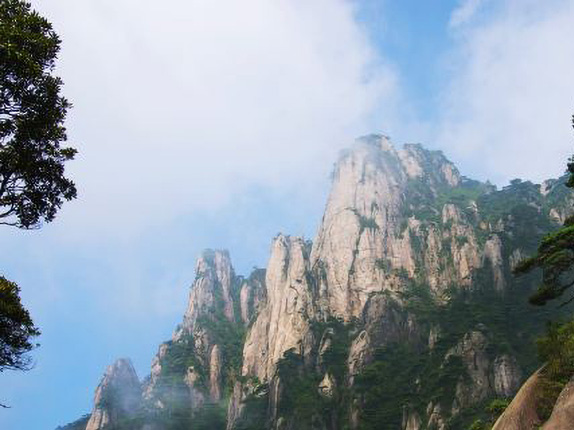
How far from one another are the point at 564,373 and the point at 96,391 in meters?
159

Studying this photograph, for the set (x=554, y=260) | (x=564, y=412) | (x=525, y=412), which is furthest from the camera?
(x=525, y=412)

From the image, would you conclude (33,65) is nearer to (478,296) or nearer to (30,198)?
(30,198)

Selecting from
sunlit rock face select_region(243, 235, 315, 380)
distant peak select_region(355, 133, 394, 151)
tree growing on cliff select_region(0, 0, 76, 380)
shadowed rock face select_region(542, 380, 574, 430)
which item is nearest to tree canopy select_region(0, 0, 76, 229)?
tree growing on cliff select_region(0, 0, 76, 380)

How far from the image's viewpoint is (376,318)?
120m

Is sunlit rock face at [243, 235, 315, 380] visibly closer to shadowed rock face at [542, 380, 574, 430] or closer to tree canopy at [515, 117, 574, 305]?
tree canopy at [515, 117, 574, 305]

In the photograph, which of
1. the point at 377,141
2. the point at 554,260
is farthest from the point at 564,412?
the point at 377,141

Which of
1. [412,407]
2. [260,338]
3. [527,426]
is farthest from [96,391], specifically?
[527,426]

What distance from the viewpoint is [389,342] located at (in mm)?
115312

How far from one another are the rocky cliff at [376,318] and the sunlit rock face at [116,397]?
2871mm

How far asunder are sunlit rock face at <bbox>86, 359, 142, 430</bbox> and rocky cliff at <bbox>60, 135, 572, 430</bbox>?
9.42 ft

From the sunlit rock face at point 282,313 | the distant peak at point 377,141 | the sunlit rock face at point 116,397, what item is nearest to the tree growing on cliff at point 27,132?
the sunlit rock face at point 282,313

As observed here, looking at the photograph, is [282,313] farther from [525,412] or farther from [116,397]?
[525,412]

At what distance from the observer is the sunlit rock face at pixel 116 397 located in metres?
145

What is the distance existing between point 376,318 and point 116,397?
85244mm
